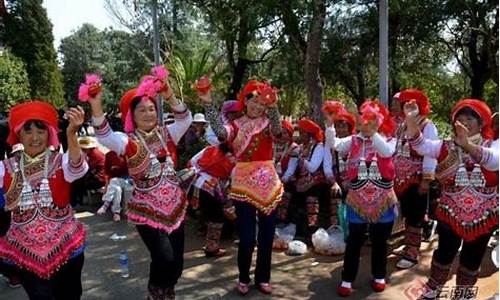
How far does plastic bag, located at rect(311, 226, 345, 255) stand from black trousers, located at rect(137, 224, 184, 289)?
192 cm

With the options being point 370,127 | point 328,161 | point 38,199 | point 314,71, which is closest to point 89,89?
point 38,199

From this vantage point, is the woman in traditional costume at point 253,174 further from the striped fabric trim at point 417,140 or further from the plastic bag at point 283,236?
the plastic bag at point 283,236

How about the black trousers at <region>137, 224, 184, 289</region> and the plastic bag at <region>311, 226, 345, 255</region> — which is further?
the plastic bag at <region>311, 226, 345, 255</region>

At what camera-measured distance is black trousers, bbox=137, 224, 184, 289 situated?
3.59 metres

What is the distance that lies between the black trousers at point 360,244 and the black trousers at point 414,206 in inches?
30.2

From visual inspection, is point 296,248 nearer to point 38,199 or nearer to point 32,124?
point 38,199

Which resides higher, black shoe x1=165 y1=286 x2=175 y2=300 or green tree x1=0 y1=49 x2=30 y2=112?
green tree x1=0 y1=49 x2=30 y2=112

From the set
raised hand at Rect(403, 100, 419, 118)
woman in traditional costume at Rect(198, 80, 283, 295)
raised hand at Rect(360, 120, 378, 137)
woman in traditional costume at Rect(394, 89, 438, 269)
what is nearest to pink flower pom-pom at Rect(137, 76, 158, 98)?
woman in traditional costume at Rect(198, 80, 283, 295)

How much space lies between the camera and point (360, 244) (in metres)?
4.20

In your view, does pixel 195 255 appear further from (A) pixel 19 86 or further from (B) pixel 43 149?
(A) pixel 19 86

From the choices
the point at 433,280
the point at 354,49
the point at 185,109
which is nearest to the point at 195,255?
the point at 185,109

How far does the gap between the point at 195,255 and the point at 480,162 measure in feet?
10.2

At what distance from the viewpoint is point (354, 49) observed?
39.1 ft

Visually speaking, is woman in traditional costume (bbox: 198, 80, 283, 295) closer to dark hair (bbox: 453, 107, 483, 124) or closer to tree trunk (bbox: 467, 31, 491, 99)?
dark hair (bbox: 453, 107, 483, 124)
